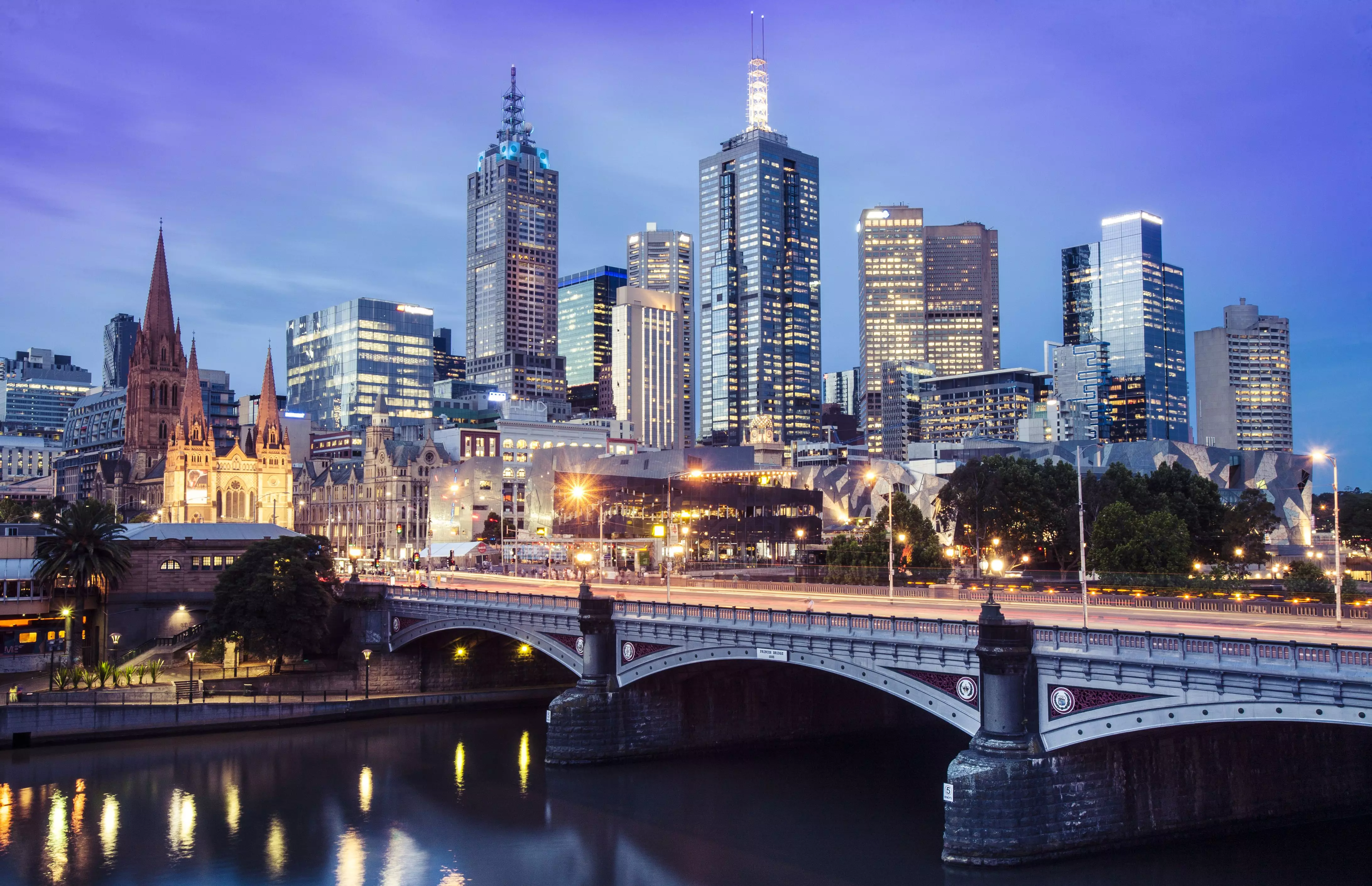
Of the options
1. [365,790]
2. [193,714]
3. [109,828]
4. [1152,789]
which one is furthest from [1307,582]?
[109,828]

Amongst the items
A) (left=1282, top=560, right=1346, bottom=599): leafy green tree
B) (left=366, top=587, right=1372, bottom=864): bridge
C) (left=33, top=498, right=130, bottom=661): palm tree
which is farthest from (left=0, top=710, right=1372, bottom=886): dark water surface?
(left=1282, top=560, right=1346, bottom=599): leafy green tree

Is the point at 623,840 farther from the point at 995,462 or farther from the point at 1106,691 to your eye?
the point at 995,462

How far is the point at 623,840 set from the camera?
50.7m

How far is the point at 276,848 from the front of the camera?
51562mm

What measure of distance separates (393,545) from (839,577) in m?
111

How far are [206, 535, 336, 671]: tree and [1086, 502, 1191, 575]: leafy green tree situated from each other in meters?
63.1

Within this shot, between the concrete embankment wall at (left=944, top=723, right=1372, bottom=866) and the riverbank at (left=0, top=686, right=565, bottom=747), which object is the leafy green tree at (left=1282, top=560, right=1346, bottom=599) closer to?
the concrete embankment wall at (left=944, top=723, right=1372, bottom=866)

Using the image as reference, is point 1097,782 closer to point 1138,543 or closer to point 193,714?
point 193,714

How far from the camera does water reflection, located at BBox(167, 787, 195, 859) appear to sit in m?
50.9

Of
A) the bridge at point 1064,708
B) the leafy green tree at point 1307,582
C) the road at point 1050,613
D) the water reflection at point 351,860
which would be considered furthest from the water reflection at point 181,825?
the leafy green tree at point 1307,582

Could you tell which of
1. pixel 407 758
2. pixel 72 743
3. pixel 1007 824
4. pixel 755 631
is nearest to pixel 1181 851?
pixel 1007 824

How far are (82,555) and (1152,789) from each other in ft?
247

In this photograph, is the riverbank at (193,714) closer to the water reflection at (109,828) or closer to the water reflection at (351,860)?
the water reflection at (109,828)

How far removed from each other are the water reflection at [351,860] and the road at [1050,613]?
22.6m
